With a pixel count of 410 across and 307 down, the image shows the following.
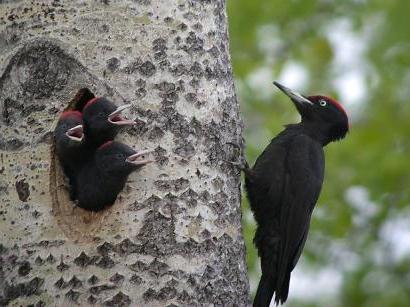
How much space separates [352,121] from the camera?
27.8ft

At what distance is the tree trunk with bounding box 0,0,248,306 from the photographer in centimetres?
358

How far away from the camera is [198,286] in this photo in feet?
12.0

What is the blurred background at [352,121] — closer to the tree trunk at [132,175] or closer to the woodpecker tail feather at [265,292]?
the woodpecker tail feather at [265,292]

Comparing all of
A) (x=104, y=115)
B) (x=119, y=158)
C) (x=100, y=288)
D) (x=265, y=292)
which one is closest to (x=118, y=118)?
(x=104, y=115)

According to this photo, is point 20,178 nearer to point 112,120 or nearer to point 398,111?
point 112,120

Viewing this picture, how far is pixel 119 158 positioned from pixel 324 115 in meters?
2.32

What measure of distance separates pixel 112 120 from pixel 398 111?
4.88m

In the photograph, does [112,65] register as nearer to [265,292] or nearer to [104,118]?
[104,118]

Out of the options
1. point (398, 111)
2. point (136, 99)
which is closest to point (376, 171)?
point (398, 111)

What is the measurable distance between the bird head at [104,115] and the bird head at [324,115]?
208cm

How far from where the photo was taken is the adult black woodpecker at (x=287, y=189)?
192 inches

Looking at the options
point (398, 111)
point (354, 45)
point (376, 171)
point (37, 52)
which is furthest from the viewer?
point (354, 45)

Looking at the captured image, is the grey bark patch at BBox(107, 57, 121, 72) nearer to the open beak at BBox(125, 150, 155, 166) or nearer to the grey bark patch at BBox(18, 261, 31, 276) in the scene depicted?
the open beak at BBox(125, 150, 155, 166)

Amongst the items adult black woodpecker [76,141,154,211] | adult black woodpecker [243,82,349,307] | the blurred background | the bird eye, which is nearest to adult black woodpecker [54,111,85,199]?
adult black woodpecker [76,141,154,211]
